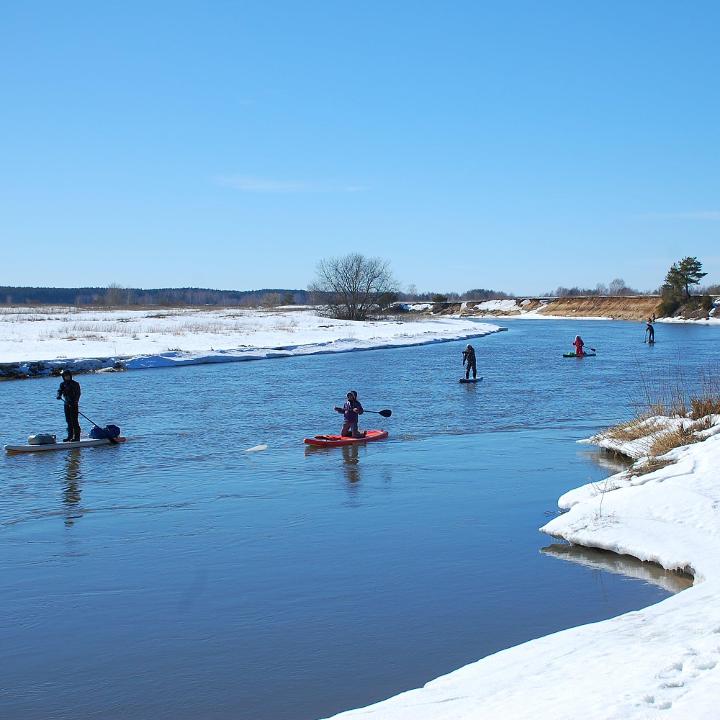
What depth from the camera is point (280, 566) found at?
1010cm

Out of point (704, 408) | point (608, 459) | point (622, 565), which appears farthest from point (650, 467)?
point (608, 459)

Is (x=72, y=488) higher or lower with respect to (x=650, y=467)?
lower

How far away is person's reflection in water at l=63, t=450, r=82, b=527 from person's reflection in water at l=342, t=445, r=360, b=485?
4.54 m

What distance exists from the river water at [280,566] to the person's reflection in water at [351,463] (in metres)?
0.07

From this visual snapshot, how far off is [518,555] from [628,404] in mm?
15765

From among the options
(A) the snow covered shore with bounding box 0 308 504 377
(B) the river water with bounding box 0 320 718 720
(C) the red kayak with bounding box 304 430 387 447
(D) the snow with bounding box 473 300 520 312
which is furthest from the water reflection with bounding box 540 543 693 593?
(D) the snow with bounding box 473 300 520 312

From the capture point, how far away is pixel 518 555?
34.2 feet

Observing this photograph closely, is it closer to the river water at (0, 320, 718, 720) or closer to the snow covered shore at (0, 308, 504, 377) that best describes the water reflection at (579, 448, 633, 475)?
the river water at (0, 320, 718, 720)

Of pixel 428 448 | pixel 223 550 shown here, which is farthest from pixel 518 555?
pixel 428 448

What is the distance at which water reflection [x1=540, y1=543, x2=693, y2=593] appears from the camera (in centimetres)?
915

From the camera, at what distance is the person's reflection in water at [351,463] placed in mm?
15491

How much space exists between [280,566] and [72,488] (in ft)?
20.4

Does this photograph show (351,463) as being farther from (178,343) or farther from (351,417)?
(178,343)

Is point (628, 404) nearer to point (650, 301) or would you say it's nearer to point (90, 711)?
point (90, 711)
